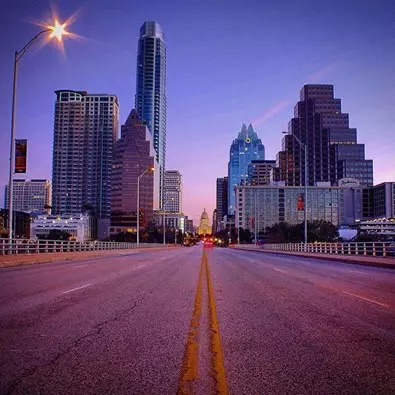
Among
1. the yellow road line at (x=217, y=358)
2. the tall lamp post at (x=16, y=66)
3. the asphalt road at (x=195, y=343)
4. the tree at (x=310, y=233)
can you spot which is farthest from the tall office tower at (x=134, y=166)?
the yellow road line at (x=217, y=358)

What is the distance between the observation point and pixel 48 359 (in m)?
5.49

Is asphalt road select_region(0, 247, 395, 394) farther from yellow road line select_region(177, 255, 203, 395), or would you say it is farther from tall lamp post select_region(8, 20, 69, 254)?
tall lamp post select_region(8, 20, 69, 254)

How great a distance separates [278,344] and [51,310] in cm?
478

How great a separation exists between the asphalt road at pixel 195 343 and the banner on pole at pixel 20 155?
19.4 meters

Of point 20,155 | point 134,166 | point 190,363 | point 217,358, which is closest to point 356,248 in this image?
point 20,155

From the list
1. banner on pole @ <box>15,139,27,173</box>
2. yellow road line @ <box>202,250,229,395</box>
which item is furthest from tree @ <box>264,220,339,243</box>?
yellow road line @ <box>202,250,229,395</box>

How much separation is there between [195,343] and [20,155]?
26.7 meters

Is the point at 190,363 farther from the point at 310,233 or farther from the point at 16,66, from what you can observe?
the point at 310,233

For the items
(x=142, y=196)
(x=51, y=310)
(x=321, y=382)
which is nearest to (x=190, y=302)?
(x=51, y=310)

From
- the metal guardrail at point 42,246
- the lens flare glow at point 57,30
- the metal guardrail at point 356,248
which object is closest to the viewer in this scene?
the lens flare glow at point 57,30

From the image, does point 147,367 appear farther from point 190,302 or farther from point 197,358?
point 190,302

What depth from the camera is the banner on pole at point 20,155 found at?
29.3m

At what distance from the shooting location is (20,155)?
30.0 m

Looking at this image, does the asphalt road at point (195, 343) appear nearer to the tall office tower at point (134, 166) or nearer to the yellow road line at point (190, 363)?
the yellow road line at point (190, 363)
